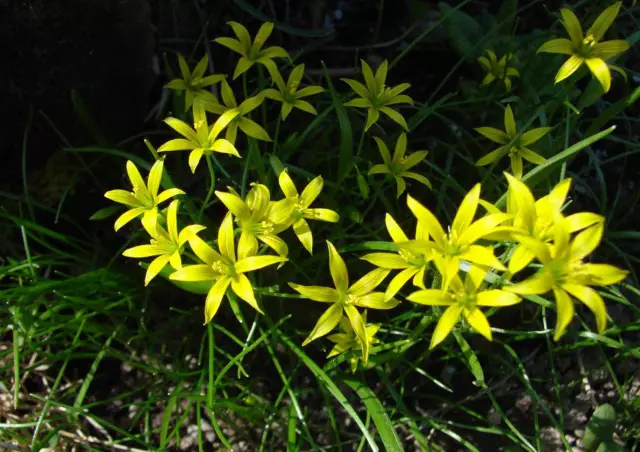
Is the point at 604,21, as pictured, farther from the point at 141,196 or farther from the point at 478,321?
the point at 141,196

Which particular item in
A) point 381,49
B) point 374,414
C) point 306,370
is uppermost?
point 381,49

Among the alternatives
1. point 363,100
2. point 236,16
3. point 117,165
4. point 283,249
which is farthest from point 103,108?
point 283,249

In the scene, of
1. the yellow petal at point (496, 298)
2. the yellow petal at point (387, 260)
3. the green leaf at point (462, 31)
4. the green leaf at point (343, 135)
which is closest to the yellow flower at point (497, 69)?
the green leaf at point (462, 31)

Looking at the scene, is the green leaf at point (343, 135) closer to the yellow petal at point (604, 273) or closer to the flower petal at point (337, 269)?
the flower petal at point (337, 269)

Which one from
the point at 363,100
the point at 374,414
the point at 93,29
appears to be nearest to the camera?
the point at 374,414

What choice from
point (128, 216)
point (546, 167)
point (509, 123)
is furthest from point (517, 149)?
point (128, 216)

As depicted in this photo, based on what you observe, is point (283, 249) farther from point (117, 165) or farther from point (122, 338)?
point (117, 165)

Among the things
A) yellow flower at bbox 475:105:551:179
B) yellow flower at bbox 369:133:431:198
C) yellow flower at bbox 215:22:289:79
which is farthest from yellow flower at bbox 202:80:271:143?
yellow flower at bbox 475:105:551:179
